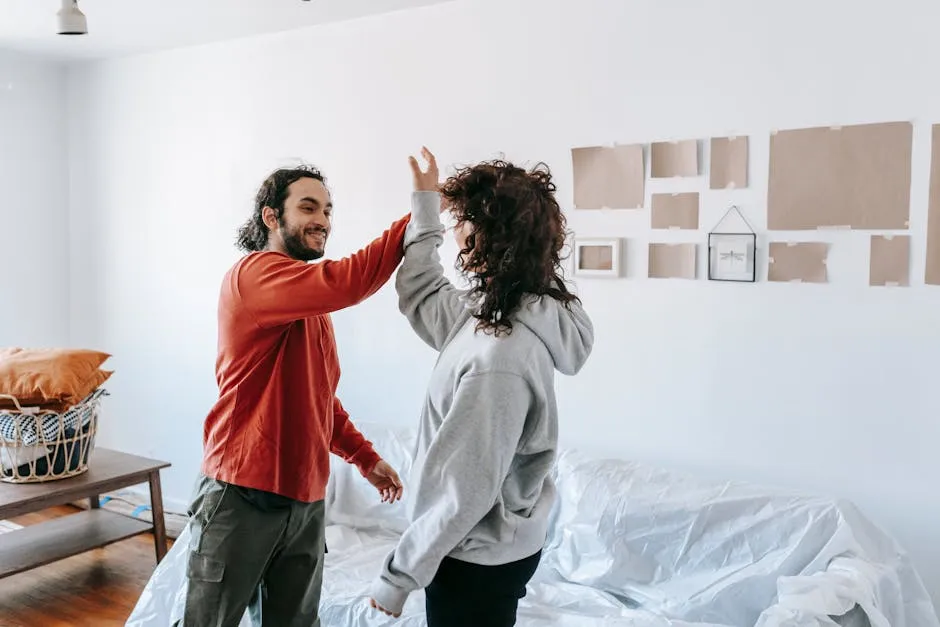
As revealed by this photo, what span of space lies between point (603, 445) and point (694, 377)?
1.37ft

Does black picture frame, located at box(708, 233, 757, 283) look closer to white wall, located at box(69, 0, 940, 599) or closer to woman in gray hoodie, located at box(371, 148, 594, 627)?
white wall, located at box(69, 0, 940, 599)

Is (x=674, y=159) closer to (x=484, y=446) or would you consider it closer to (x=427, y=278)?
(x=427, y=278)

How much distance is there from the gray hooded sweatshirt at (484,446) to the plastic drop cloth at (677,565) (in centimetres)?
79

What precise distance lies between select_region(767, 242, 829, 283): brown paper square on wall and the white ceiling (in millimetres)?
1560

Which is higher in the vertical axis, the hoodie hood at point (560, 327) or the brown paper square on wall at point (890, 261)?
the brown paper square on wall at point (890, 261)

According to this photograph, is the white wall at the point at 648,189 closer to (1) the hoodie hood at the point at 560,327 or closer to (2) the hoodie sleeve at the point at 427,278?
(1) the hoodie hood at the point at 560,327

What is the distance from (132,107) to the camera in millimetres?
4070

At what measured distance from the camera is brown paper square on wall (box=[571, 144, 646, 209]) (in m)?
2.70

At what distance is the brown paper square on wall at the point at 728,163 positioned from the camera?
2.53m

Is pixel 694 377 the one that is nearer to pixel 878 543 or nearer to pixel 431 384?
pixel 878 543

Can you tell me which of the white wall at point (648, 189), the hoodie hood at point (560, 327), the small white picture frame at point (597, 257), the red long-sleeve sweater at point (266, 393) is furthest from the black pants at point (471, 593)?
the small white picture frame at point (597, 257)

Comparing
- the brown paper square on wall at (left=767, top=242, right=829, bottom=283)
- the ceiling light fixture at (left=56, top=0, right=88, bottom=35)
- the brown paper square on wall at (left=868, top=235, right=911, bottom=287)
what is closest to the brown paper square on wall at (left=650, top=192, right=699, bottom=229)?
the brown paper square on wall at (left=767, top=242, right=829, bottom=283)

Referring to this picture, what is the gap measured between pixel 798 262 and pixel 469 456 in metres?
1.56

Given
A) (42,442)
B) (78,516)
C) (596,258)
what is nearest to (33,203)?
(78,516)
